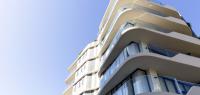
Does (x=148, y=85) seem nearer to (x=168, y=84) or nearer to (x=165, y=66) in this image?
(x=168, y=84)

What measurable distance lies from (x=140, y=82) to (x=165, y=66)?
1896 mm

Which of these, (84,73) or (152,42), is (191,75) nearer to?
(152,42)

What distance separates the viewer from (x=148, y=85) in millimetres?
11867

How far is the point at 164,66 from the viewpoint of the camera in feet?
42.1

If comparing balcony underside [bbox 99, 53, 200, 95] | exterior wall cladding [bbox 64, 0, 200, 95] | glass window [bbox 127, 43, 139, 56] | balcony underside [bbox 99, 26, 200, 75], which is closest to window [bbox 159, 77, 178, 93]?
exterior wall cladding [bbox 64, 0, 200, 95]

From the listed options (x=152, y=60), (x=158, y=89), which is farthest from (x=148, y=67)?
(x=158, y=89)

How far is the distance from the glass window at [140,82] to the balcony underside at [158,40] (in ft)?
9.29

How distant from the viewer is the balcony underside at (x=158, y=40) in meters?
14.5

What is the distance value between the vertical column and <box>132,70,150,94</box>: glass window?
9.3 inches

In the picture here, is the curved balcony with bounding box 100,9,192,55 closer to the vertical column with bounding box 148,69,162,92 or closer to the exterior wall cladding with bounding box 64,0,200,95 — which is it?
the exterior wall cladding with bounding box 64,0,200,95

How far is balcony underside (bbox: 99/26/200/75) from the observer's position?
1449 centimetres

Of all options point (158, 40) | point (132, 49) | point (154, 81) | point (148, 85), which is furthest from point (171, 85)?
point (158, 40)

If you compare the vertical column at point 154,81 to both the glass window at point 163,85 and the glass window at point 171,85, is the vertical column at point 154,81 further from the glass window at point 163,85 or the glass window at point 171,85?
the glass window at point 171,85

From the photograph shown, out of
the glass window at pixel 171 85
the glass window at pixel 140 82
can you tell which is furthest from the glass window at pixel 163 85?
the glass window at pixel 140 82
